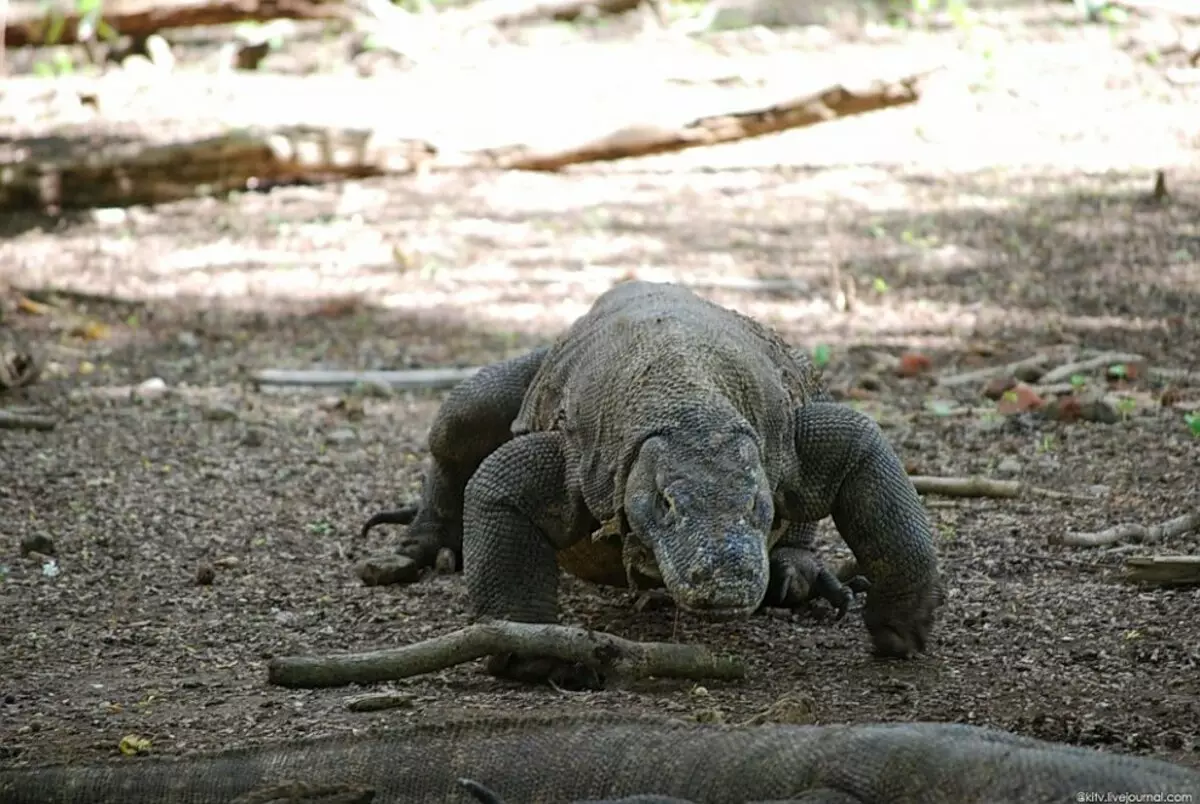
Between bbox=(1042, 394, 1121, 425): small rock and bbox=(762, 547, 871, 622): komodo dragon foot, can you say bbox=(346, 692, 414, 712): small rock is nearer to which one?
bbox=(762, 547, 871, 622): komodo dragon foot

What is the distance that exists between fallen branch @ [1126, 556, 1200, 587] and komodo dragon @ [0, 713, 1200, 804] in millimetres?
1792

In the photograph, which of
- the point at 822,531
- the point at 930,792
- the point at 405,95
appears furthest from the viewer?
the point at 405,95

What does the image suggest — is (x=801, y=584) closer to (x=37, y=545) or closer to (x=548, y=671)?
(x=548, y=671)

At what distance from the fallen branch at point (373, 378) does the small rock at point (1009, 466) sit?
2.62m

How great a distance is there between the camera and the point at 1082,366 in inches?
293

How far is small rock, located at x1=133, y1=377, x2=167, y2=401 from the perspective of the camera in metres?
7.84

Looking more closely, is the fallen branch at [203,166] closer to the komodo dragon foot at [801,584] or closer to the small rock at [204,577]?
the small rock at [204,577]

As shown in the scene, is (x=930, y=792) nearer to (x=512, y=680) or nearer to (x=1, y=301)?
(x=512, y=680)

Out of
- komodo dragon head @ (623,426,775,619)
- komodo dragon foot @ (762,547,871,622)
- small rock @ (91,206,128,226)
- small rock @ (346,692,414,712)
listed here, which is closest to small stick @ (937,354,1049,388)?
komodo dragon foot @ (762,547,871,622)

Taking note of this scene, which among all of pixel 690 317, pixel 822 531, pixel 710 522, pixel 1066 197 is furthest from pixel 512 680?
pixel 1066 197

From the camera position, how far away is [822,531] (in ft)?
19.0

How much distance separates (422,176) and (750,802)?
893 cm

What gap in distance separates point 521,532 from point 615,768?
1432mm

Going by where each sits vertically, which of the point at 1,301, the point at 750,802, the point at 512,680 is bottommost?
the point at 1,301
